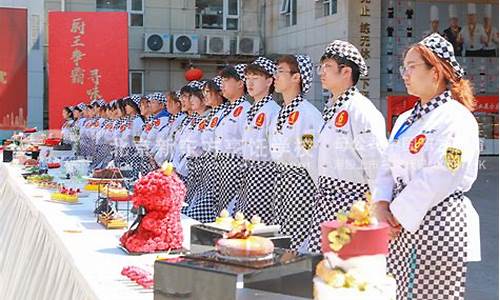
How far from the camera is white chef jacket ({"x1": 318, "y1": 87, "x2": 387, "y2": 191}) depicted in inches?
103

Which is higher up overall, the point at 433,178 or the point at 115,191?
the point at 433,178

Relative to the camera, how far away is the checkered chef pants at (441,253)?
2127mm

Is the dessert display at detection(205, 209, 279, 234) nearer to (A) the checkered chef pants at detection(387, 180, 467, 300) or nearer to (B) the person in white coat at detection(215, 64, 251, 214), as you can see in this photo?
(A) the checkered chef pants at detection(387, 180, 467, 300)

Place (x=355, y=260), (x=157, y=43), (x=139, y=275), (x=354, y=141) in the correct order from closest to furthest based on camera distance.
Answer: (x=355, y=260) < (x=139, y=275) < (x=354, y=141) < (x=157, y=43)

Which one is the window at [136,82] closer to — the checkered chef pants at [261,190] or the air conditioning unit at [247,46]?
the air conditioning unit at [247,46]

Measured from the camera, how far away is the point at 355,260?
4.40 feet

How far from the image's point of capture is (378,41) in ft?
34.5

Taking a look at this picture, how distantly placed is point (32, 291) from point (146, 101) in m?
3.90

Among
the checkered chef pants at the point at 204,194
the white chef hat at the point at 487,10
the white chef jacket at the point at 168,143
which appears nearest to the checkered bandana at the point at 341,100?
the checkered chef pants at the point at 204,194

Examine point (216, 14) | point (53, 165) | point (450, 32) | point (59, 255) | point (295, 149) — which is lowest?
point (59, 255)

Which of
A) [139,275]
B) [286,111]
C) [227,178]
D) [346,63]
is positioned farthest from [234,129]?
[139,275]

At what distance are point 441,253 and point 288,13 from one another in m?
11.5

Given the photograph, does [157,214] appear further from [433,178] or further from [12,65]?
[12,65]

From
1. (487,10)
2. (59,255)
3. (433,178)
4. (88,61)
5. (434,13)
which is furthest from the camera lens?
(88,61)
